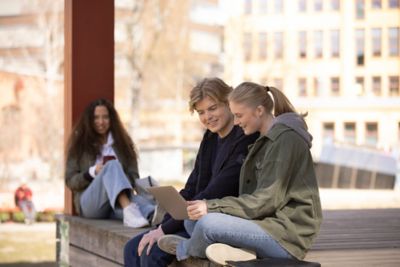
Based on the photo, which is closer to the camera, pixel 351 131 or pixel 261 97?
pixel 261 97

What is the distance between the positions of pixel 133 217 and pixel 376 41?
5171cm

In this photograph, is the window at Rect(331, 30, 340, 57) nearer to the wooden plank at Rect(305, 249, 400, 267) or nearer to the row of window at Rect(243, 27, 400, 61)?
the row of window at Rect(243, 27, 400, 61)

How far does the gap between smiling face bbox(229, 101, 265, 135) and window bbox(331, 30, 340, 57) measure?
5277 cm

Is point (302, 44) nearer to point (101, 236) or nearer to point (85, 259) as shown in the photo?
point (85, 259)

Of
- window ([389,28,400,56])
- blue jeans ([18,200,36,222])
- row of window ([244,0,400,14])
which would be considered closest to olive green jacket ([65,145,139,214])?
blue jeans ([18,200,36,222])

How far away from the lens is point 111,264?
6.78 metres

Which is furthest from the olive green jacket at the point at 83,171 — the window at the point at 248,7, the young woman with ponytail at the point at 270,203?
the window at the point at 248,7

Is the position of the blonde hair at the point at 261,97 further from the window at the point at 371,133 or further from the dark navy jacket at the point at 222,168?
the window at the point at 371,133

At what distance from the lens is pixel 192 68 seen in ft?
173

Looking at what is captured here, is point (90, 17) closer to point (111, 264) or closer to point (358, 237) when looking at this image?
point (111, 264)

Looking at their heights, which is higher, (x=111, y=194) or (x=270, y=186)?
(x=270, y=186)

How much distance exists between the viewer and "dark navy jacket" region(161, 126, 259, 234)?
4945 millimetres

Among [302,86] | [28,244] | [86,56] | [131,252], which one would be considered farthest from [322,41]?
[131,252]

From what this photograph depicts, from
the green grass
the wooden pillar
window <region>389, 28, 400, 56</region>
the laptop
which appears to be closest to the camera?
the laptop
